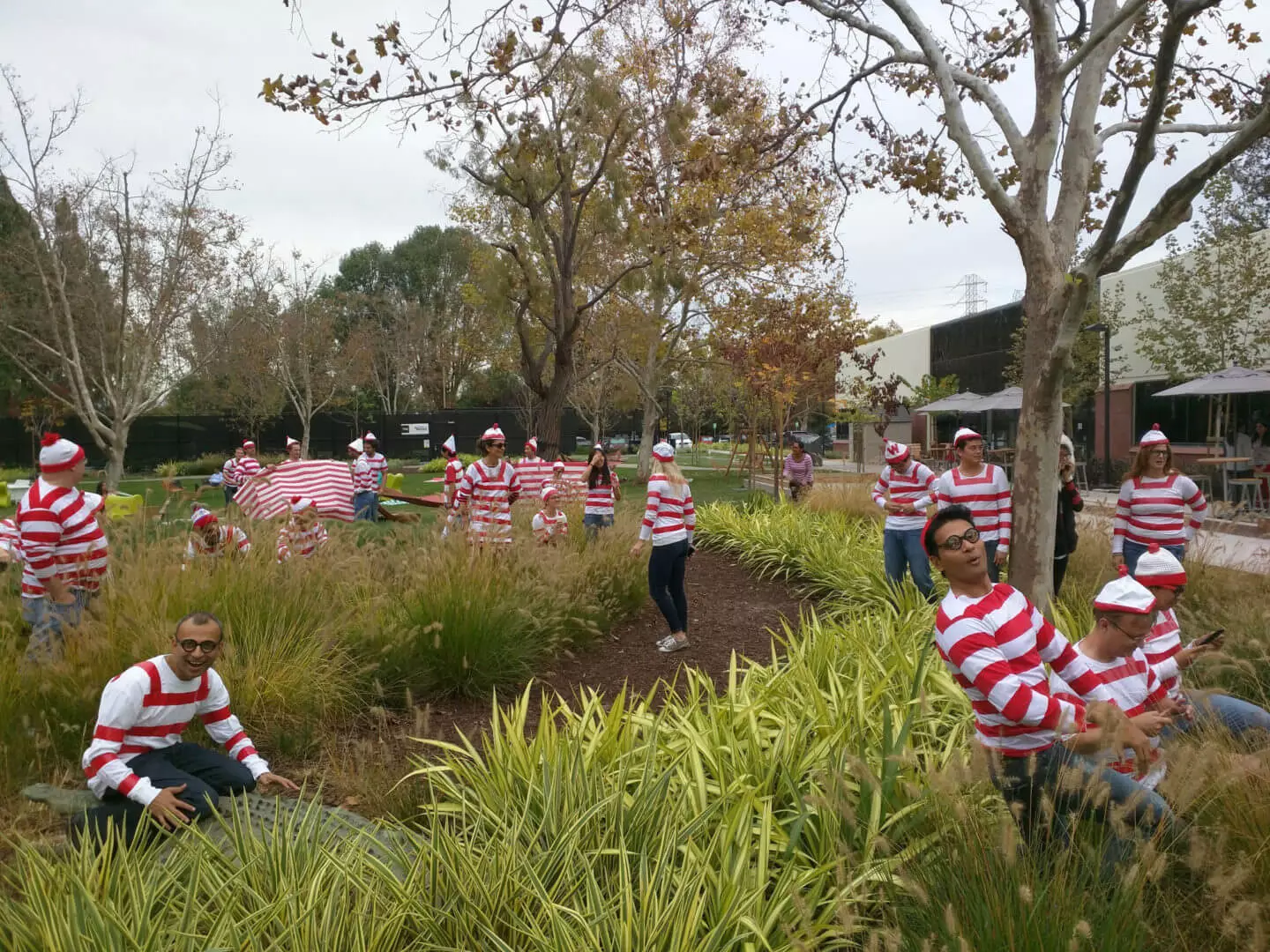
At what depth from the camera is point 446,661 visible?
5785 mm

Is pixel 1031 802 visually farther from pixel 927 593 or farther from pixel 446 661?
pixel 927 593

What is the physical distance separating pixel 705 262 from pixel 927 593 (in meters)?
14.8

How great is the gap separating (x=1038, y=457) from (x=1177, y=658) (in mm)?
2822

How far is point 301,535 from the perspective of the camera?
697 centimetres

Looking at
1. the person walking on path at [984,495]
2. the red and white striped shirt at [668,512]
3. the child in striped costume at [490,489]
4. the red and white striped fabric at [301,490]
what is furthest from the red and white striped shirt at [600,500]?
the person walking on path at [984,495]

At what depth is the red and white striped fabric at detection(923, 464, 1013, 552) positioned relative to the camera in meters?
6.52

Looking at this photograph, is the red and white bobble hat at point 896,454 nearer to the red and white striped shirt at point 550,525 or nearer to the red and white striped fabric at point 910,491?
the red and white striped fabric at point 910,491

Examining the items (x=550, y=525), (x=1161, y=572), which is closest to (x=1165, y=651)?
(x=1161, y=572)

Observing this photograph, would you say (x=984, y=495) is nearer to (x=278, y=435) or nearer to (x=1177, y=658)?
(x=1177, y=658)

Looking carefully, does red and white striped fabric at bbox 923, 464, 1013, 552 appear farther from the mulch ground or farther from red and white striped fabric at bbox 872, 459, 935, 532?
the mulch ground

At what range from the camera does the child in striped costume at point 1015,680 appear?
2543mm

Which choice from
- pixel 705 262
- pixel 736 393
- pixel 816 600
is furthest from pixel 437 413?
pixel 816 600

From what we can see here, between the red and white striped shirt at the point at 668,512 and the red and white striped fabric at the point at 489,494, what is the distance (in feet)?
5.20

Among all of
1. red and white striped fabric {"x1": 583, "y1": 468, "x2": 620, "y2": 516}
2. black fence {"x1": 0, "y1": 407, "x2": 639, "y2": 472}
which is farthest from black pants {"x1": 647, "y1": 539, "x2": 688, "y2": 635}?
black fence {"x1": 0, "y1": 407, "x2": 639, "y2": 472}
